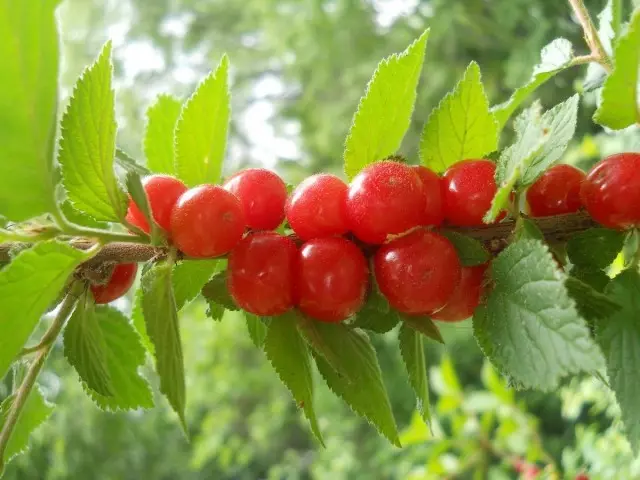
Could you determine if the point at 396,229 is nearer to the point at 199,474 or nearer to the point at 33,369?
the point at 33,369

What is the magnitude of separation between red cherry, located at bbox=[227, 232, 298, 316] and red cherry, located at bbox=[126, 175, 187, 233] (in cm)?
4

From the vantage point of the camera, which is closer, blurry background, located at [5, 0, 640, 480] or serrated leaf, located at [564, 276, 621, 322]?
serrated leaf, located at [564, 276, 621, 322]

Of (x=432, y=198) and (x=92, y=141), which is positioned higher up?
(x=92, y=141)

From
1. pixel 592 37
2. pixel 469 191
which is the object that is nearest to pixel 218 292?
pixel 469 191

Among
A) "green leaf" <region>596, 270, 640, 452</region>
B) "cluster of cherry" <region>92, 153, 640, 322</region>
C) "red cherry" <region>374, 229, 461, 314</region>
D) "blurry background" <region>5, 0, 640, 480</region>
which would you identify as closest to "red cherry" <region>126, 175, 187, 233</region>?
"cluster of cherry" <region>92, 153, 640, 322</region>

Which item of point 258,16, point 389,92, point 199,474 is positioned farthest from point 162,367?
point 199,474

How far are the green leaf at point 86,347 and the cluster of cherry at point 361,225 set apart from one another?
0.05 m

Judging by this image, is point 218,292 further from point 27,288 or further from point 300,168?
point 300,168

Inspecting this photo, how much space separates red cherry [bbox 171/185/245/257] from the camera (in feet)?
0.93

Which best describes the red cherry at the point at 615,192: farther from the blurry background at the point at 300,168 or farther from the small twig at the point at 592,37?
the blurry background at the point at 300,168

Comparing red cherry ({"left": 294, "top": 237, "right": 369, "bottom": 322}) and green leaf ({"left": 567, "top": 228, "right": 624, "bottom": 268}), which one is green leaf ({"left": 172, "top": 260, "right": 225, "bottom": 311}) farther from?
green leaf ({"left": 567, "top": 228, "right": 624, "bottom": 268})

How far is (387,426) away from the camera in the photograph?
1.05ft

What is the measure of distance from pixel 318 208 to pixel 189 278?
91mm

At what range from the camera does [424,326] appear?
311 mm
